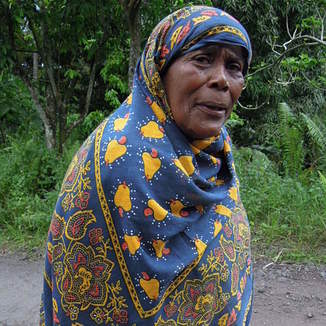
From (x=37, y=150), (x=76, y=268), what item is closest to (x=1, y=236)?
(x=37, y=150)

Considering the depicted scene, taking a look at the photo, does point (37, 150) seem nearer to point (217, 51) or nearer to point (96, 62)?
point (96, 62)

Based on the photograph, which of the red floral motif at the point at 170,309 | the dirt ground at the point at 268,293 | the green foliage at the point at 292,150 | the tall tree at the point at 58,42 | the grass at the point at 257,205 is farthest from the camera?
the green foliage at the point at 292,150

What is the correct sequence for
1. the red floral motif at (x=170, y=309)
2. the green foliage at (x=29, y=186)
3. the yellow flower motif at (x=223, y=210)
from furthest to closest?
the green foliage at (x=29, y=186)
the yellow flower motif at (x=223, y=210)
the red floral motif at (x=170, y=309)

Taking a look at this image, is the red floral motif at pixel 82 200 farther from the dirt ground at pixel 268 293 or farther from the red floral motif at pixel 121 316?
the dirt ground at pixel 268 293

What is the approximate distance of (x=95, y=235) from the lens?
4.59 ft

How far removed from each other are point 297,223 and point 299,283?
2.57 feet

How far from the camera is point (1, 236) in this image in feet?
14.6

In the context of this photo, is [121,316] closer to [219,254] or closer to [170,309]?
[170,309]

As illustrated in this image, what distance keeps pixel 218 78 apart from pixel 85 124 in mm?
4588

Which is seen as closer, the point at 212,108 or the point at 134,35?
the point at 212,108

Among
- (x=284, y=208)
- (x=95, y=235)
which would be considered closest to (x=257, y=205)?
(x=284, y=208)

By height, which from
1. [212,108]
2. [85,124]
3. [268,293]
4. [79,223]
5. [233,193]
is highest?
[212,108]

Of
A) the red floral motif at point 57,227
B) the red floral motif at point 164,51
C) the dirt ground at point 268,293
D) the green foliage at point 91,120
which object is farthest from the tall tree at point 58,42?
the red floral motif at point 57,227

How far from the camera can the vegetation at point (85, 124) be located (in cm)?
434
